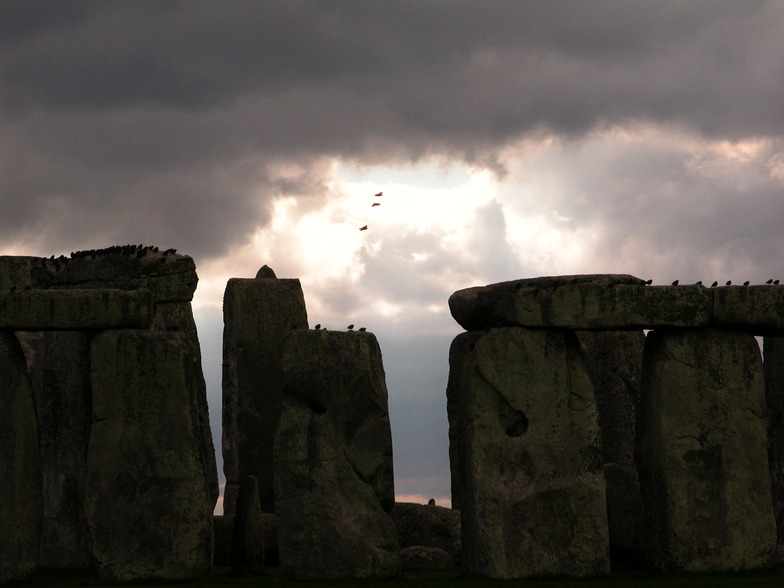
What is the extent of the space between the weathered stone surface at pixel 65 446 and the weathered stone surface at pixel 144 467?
324 cm

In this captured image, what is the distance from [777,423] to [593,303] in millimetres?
6493

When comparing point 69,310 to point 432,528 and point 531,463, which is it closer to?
point 531,463

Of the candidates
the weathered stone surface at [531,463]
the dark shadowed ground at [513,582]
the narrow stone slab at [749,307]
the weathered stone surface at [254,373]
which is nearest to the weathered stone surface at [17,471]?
the dark shadowed ground at [513,582]

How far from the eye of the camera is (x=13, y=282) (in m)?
23.8

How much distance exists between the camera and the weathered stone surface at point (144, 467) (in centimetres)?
1753

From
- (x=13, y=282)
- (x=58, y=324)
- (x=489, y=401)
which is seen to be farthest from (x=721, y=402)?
(x=13, y=282)

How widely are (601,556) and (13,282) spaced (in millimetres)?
10473

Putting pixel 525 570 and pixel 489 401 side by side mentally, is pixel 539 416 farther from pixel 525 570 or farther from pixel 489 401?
pixel 525 570

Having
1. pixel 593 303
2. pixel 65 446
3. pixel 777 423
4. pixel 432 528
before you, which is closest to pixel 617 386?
pixel 777 423

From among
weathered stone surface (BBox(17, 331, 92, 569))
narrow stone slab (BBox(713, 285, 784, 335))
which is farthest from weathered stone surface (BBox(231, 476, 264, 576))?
narrow stone slab (BBox(713, 285, 784, 335))

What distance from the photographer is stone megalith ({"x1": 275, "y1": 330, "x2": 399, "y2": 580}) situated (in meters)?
17.4

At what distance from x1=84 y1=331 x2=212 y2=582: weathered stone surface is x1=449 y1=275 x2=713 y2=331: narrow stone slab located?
3739 mm

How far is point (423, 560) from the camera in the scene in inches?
776

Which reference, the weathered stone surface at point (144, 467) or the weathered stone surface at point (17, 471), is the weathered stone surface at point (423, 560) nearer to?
the weathered stone surface at point (144, 467)
